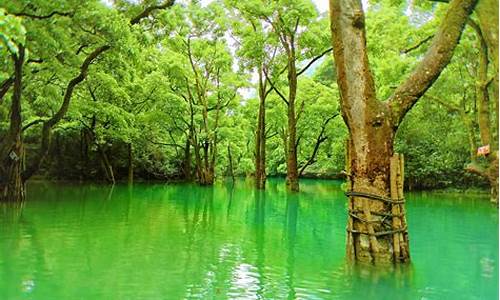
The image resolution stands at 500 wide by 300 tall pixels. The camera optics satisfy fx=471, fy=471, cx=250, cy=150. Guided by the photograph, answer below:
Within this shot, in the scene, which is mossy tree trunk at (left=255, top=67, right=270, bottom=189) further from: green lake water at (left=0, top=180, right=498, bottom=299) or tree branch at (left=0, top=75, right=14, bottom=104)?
green lake water at (left=0, top=180, right=498, bottom=299)

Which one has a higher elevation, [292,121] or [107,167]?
[292,121]

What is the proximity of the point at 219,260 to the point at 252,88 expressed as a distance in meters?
24.1

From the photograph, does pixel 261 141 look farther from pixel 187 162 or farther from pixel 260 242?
pixel 260 242

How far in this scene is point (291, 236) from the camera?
9219mm

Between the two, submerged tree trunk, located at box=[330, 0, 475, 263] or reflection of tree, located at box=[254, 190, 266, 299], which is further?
submerged tree trunk, located at box=[330, 0, 475, 263]

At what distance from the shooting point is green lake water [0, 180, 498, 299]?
16.7ft

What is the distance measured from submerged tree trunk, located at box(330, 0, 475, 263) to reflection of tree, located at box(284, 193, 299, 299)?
90 cm

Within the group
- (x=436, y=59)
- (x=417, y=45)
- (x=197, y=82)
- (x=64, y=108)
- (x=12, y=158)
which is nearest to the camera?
(x=436, y=59)

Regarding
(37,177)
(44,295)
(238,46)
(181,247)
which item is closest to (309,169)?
(238,46)

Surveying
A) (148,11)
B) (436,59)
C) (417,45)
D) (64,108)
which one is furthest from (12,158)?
(417,45)

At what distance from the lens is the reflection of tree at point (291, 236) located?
18.0 ft

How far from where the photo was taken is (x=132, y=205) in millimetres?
14562

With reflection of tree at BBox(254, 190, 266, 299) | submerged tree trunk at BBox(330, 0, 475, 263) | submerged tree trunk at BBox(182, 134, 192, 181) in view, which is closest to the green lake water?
reflection of tree at BBox(254, 190, 266, 299)

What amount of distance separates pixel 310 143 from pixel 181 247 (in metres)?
25.4
